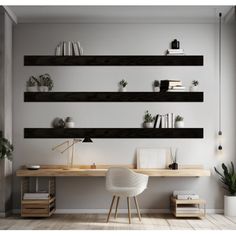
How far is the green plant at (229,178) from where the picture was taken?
294 inches

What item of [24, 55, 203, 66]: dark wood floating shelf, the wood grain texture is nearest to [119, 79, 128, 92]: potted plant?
[24, 55, 203, 66]: dark wood floating shelf

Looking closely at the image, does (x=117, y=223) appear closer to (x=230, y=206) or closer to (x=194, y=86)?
(x=230, y=206)

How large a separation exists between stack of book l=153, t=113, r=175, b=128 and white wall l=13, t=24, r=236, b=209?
8 centimetres

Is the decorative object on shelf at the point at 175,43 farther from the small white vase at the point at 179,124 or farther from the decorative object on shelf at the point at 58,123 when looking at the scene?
the decorative object on shelf at the point at 58,123

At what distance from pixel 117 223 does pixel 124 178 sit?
0.62 m

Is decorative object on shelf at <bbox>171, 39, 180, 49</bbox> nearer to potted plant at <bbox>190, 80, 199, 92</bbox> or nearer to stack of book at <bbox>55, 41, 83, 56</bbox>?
potted plant at <bbox>190, 80, 199, 92</bbox>

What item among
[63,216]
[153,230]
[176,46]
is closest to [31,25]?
[176,46]

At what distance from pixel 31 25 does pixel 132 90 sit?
181 centimetres

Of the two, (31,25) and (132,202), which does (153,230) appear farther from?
(31,25)

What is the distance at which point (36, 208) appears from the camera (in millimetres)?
7230

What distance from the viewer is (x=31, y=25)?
7887 millimetres

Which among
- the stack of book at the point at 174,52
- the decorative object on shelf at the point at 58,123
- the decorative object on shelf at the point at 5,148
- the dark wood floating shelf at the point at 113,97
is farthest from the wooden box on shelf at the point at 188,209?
the decorative object on shelf at the point at 5,148
